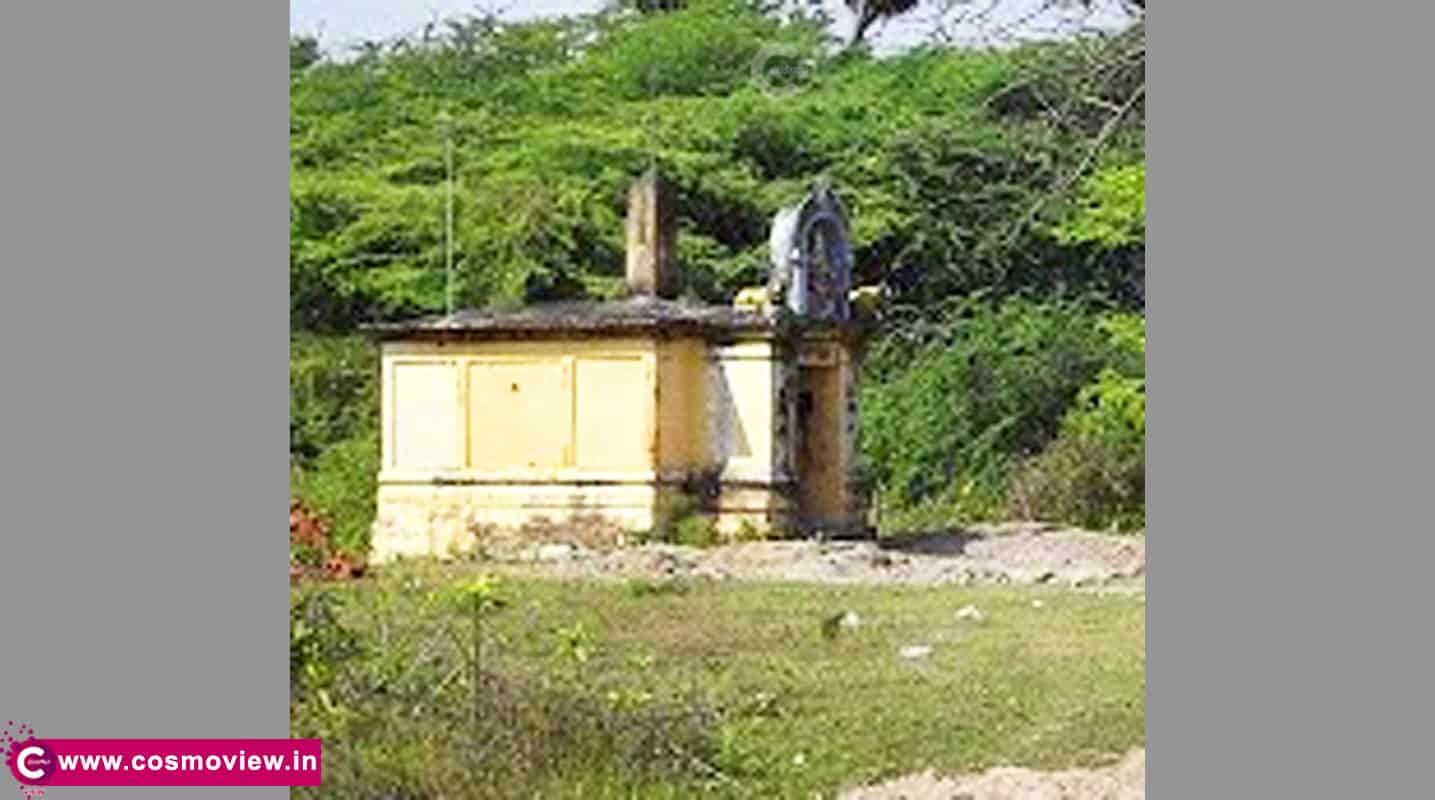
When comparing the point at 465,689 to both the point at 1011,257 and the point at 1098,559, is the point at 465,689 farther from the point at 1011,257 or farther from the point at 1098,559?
the point at 1098,559

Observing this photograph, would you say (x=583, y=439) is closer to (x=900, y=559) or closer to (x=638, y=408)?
(x=638, y=408)

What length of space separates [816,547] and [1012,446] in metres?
1.26

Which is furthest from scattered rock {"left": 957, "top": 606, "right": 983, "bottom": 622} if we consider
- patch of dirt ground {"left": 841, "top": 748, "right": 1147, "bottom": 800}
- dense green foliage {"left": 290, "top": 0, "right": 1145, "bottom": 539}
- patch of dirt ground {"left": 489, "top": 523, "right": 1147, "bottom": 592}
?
patch of dirt ground {"left": 841, "top": 748, "right": 1147, "bottom": 800}

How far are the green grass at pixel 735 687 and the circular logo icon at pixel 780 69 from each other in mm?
1588

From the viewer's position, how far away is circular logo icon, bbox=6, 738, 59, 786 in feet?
21.7

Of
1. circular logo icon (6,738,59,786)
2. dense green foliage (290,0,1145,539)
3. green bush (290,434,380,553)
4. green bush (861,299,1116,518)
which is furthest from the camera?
green bush (861,299,1116,518)

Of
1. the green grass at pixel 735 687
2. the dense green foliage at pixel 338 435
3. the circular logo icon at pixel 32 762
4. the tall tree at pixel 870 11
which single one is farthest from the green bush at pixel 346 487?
the circular logo icon at pixel 32 762

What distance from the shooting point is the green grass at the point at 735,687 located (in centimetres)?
724

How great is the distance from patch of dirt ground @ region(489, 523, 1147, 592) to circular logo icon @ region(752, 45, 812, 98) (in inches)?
52.7

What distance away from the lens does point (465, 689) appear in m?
7.45

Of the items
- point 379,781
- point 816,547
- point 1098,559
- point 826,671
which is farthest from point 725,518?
point 379,781

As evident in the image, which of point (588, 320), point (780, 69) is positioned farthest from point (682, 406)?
point (780, 69)

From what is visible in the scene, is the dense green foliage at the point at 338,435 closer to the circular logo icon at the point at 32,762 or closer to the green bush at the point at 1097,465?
the circular logo icon at the point at 32,762

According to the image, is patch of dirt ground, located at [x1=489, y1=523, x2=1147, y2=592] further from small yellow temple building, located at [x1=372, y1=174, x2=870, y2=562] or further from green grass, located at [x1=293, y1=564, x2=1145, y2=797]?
green grass, located at [x1=293, y1=564, x2=1145, y2=797]
